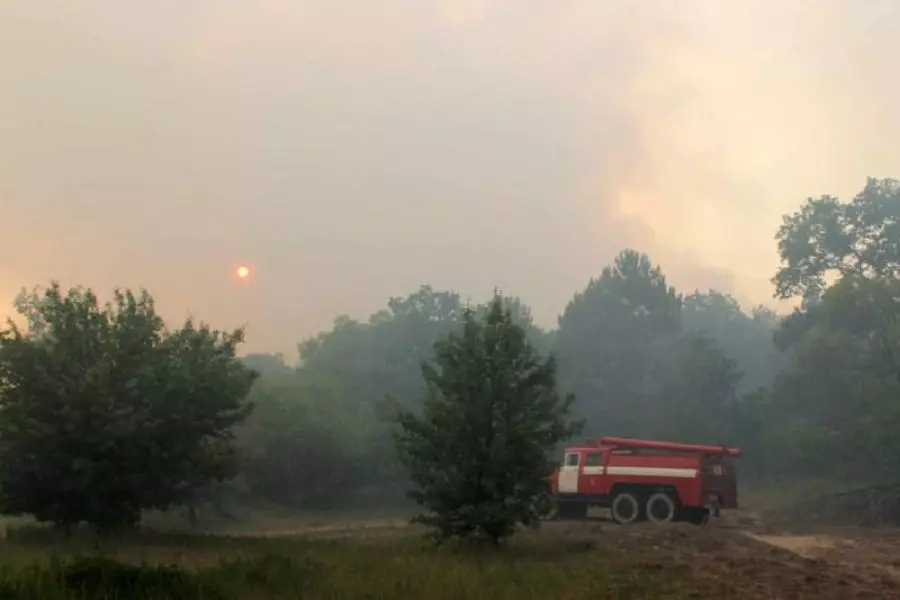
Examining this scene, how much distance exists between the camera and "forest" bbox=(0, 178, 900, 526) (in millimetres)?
22272

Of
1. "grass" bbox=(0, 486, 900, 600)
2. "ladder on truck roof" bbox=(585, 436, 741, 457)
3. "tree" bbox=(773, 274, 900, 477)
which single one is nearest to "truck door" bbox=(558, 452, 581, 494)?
"ladder on truck roof" bbox=(585, 436, 741, 457)

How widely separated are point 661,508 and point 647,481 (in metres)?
1.00

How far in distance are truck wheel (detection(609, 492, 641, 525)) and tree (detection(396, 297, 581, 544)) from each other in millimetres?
9424

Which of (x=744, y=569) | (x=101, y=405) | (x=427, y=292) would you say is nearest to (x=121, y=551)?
(x=101, y=405)

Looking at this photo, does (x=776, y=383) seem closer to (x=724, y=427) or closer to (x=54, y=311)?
(x=724, y=427)

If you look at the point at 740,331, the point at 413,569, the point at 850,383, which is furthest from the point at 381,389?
the point at 740,331

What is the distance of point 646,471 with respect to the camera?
30.1m

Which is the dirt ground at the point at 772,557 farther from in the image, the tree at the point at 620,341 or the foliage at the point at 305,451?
the tree at the point at 620,341

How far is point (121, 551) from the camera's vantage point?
18547mm

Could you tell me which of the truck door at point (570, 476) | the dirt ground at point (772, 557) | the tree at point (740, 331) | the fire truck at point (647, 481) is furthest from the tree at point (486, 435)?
the tree at point (740, 331)

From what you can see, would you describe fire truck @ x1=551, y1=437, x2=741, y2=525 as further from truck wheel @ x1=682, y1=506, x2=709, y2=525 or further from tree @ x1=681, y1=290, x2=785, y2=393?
tree @ x1=681, y1=290, x2=785, y2=393

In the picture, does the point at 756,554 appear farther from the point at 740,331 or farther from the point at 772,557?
the point at 740,331

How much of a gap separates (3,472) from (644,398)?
2053 inches

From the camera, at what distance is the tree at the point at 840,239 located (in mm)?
65000
